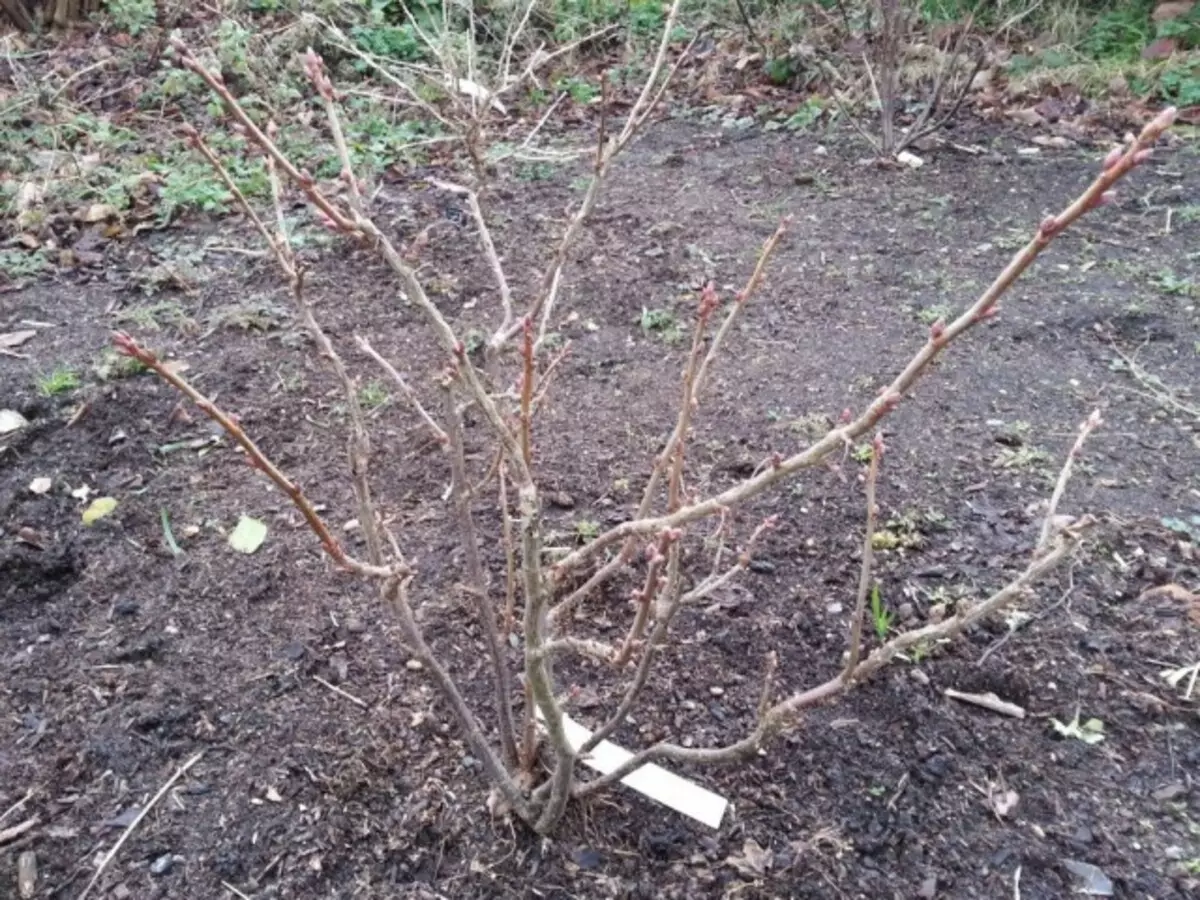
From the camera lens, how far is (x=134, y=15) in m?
5.76

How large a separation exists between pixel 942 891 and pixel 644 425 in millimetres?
1426

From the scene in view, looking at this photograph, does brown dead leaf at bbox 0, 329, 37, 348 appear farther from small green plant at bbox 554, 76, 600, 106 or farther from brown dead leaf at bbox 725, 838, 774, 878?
small green plant at bbox 554, 76, 600, 106

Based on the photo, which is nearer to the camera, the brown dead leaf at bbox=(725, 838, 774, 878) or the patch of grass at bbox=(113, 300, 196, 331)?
the brown dead leaf at bbox=(725, 838, 774, 878)

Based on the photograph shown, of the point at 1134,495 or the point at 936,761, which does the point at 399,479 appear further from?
the point at 1134,495

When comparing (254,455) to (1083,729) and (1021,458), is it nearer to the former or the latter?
(1083,729)

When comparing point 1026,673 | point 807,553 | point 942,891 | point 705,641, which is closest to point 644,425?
point 807,553

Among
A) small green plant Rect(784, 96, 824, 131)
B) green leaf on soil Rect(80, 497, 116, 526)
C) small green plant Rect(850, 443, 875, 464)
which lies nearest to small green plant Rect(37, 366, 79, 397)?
green leaf on soil Rect(80, 497, 116, 526)

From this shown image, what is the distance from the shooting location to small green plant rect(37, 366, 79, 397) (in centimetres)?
282

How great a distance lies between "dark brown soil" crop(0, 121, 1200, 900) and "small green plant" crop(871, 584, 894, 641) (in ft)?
0.14

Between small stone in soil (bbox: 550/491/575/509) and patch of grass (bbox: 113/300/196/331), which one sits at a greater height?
patch of grass (bbox: 113/300/196/331)

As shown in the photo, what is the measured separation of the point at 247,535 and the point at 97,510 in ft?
1.39

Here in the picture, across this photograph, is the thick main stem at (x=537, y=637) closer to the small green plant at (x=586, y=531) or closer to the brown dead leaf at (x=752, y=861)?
the brown dead leaf at (x=752, y=861)

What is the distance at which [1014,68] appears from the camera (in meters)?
4.98

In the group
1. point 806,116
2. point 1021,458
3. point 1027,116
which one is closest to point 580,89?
point 806,116
